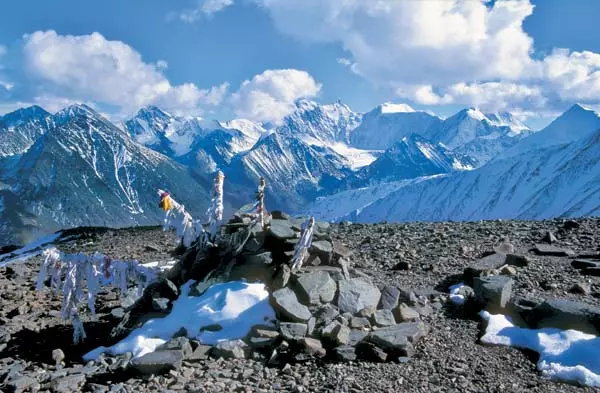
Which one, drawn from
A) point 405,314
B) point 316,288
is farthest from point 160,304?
point 405,314

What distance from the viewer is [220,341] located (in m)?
14.0

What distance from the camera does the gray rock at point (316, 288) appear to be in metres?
15.0

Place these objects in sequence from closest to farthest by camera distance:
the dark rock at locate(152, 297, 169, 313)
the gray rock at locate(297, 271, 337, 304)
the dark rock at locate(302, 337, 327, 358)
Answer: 1. the dark rock at locate(302, 337, 327, 358)
2. the gray rock at locate(297, 271, 337, 304)
3. the dark rock at locate(152, 297, 169, 313)

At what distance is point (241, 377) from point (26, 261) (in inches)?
1077

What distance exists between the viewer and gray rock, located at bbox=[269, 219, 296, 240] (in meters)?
17.5

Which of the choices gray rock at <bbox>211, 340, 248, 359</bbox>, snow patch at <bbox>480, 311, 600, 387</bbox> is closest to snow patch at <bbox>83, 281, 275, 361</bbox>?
gray rock at <bbox>211, 340, 248, 359</bbox>

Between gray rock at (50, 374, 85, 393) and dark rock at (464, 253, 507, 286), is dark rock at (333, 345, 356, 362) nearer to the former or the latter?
gray rock at (50, 374, 85, 393)

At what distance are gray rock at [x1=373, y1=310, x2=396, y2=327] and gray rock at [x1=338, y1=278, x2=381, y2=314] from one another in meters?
0.45

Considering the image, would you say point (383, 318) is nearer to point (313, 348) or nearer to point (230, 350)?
point (313, 348)

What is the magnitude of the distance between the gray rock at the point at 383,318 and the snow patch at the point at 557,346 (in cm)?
269

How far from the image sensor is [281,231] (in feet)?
58.0

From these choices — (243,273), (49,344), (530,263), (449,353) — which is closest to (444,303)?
(449,353)

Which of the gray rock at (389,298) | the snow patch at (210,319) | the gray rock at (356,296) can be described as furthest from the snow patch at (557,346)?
the snow patch at (210,319)

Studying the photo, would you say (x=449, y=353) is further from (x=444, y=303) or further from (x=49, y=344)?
(x=49, y=344)
